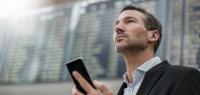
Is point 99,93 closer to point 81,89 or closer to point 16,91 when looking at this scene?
point 81,89

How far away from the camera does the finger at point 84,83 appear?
0.70 meters

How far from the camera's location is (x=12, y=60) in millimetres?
2156

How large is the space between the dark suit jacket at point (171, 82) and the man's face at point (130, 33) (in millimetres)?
163

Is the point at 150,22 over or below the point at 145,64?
over

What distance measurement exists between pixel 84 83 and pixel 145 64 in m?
0.32

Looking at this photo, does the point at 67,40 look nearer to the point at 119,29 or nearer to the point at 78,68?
the point at 119,29

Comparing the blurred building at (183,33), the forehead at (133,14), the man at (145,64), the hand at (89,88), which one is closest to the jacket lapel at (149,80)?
the man at (145,64)

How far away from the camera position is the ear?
1061 millimetres

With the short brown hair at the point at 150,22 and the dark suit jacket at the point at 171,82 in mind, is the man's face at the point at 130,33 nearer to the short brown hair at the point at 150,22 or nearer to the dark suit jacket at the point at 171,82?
the short brown hair at the point at 150,22

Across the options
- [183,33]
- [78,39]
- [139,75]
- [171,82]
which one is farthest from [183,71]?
[78,39]

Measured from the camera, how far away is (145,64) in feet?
3.26

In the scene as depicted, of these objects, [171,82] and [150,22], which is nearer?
[171,82]

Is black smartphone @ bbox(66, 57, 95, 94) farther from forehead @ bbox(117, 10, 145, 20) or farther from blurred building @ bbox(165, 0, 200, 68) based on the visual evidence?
blurred building @ bbox(165, 0, 200, 68)

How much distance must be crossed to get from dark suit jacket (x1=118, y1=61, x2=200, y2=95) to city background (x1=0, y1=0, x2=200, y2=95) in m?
0.66
